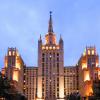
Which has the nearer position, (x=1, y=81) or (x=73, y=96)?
(x=1, y=81)

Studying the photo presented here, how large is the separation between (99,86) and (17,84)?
247ft

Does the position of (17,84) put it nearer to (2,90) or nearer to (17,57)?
(17,57)

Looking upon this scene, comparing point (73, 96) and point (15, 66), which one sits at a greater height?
point (15, 66)

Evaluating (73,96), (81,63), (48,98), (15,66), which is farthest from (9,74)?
(73,96)

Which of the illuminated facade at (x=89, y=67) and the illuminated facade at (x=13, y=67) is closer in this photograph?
the illuminated facade at (x=89, y=67)

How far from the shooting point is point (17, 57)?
632 ft

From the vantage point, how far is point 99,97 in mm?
106688

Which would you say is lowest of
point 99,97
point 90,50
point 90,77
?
point 99,97

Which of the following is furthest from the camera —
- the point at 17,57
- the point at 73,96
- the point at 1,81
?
the point at 17,57

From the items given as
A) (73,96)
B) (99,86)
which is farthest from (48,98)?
(99,86)

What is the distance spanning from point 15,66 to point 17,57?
27.8ft

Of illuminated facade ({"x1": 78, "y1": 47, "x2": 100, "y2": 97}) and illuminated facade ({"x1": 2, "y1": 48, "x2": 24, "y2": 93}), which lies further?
illuminated facade ({"x1": 2, "y1": 48, "x2": 24, "y2": 93})

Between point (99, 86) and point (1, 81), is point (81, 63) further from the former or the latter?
point (1, 81)

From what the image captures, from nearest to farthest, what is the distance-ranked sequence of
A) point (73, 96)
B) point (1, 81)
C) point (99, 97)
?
point (1, 81) < point (99, 97) < point (73, 96)
